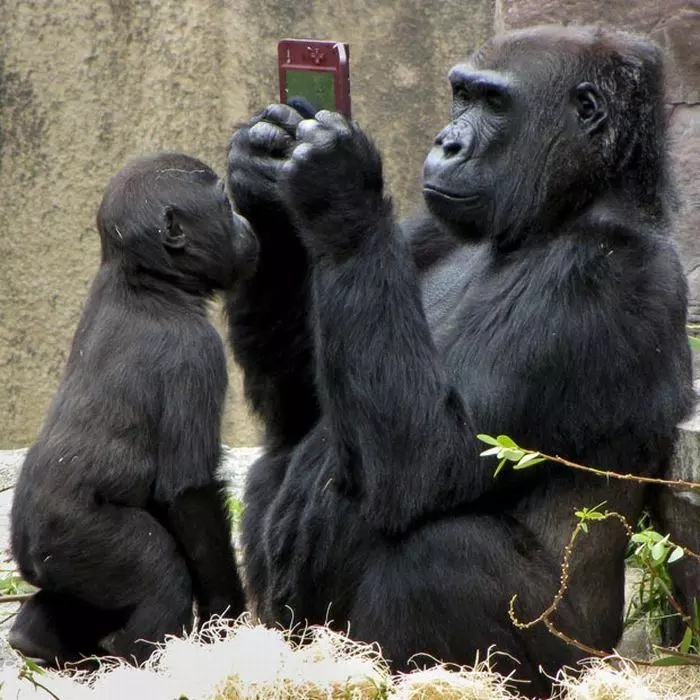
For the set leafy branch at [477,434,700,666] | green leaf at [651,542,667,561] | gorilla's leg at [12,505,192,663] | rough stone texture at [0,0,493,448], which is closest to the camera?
leafy branch at [477,434,700,666]

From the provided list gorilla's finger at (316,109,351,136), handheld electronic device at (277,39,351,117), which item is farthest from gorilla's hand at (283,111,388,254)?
handheld electronic device at (277,39,351,117)

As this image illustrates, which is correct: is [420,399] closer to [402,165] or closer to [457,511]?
[457,511]

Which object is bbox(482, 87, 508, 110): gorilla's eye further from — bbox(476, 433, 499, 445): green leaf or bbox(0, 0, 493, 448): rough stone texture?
bbox(0, 0, 493, 448): rough stone texture

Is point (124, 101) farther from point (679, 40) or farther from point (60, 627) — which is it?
point (60, 627)

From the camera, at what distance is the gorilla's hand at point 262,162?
3.32 metres

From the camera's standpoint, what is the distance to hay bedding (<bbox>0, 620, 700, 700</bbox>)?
2.65m

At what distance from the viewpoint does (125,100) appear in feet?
20.8

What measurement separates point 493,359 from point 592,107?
0.61m

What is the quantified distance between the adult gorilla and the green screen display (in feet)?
0.60

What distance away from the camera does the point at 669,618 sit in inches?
139

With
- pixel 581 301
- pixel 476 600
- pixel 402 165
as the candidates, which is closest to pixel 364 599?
pixel 476 600

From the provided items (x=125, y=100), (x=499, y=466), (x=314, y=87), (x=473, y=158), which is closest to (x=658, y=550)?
(x=499, y=466)

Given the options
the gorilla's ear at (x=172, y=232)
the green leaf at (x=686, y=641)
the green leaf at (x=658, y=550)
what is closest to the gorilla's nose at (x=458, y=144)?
the gorilla's ear at (x=172, y=232)

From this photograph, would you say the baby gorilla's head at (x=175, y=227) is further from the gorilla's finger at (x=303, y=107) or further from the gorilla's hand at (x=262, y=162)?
the gorilla's finger at (x=303, y=107)
